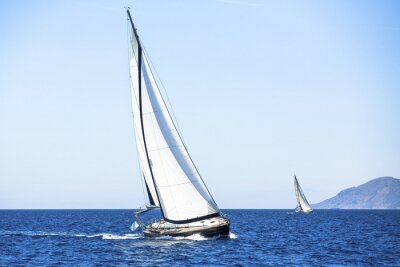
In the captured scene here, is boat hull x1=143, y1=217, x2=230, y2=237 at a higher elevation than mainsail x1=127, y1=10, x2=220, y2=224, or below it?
below

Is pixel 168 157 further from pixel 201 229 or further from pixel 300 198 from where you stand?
pixel 300 198

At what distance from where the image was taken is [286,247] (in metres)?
60.9

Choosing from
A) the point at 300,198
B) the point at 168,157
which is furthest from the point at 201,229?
the point at 300,198

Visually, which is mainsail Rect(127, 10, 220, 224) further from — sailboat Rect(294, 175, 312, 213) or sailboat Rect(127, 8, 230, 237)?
sailboat Rect(294, 175, 312, 213)

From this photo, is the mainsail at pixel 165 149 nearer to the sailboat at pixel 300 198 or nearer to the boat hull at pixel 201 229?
the boat hull at pixel 201 229

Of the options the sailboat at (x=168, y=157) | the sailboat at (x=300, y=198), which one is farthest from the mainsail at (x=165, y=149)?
the sailboat at (x=300, y=198)

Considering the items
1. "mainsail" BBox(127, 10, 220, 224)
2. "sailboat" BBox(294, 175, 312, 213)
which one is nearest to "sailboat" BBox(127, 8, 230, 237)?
"mainsail" BBox(127, 10, 220, 224)

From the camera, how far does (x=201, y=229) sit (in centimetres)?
5653

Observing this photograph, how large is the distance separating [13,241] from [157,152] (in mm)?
22789

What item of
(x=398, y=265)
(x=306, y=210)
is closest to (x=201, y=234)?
(x=398, y=265)

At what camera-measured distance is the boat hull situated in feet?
186

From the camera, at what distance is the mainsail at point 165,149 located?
57438 millimetres

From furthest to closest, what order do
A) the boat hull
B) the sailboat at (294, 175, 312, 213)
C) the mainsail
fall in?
the sailboat at (294, 175, 312, 213) → the mainsail → the boat hull

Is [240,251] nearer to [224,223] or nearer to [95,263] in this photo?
[224,223]
